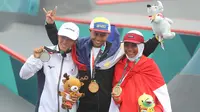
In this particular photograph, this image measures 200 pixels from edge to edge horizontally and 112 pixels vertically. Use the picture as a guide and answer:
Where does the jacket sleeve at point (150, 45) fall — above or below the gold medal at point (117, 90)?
above

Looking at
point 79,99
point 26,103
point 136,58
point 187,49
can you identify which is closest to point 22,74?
point 79,99

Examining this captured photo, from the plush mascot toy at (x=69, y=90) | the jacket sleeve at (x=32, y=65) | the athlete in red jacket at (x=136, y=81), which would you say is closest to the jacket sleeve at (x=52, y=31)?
the jacket sleeve at (x=32, y=65)

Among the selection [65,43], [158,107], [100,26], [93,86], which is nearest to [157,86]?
[158,107]

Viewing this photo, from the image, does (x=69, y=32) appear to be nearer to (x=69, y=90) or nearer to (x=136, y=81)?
(x=69, y=90)

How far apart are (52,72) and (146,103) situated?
0.71m

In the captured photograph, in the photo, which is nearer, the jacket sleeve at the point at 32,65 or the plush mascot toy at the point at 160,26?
the jacket sleeve at the point at 32,65

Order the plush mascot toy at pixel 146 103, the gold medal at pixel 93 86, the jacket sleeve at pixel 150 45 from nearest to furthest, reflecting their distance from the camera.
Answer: the plush mascot toy at pixel 146 103 < the gold medal at pixel 93 86 < the jacket sleeve at pixel 150 45

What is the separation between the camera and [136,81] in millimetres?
2650

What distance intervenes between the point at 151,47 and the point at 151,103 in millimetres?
479

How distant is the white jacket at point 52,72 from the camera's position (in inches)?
107

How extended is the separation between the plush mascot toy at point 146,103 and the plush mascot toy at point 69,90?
0.43 metres

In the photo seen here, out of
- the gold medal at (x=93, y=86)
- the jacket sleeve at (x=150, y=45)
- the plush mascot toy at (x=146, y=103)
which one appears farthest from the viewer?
the jacket sleeve at (x=150, y=45)

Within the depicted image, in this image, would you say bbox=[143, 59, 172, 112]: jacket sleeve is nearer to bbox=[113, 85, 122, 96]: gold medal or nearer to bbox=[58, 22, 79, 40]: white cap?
bbox=[113, 85, 122, 96]: gold medal

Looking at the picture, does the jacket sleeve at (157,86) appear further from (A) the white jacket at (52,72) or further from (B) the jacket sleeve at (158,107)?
(A) the white jacket at (52,72)
